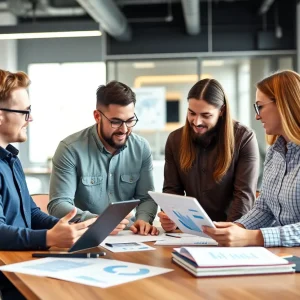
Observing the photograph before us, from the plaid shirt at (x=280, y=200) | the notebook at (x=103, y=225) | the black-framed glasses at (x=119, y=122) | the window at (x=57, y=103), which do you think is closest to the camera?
the notebook at (x=103, y=225)

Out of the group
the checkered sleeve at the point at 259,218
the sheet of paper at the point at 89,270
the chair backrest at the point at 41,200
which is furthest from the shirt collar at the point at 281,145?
the chair backrest at the point at 41,200

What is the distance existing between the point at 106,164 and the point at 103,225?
101 cm

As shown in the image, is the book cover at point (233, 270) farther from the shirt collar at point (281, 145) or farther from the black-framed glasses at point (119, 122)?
the black-framed glasses at point (119, 122)

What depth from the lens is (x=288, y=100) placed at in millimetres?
2406

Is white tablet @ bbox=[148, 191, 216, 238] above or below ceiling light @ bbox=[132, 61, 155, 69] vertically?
below

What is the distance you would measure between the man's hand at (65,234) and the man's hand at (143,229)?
1.71ft

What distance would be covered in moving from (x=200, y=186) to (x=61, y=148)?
792 millimetres

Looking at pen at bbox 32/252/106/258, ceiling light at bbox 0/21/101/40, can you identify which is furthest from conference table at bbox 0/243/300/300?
ceiling light at bbox 0/21/101/40

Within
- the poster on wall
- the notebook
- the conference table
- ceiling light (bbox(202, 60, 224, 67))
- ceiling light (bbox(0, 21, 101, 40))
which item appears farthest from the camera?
the poster on wall

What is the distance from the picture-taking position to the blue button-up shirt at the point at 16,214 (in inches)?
83.5

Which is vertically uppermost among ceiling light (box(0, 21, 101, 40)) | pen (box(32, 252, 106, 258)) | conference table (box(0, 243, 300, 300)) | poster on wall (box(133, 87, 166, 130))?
ceiling light (box(0, 21, 101, 40))

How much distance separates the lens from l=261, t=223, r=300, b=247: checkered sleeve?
2.19 m

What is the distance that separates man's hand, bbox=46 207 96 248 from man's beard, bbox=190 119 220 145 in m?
1.12

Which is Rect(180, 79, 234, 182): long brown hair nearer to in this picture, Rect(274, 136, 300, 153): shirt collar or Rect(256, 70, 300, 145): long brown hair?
Rect(274, 136, 300, 153): shirt collar
